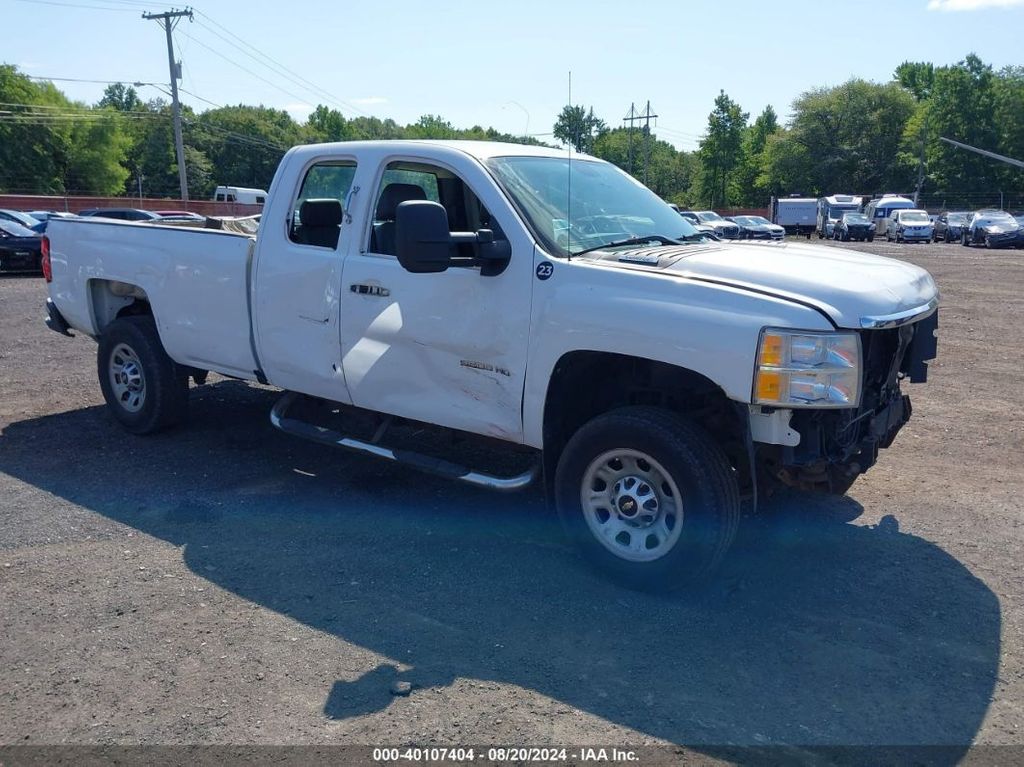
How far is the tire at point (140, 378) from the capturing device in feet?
23.0

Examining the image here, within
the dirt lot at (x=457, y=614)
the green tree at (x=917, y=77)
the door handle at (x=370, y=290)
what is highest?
the green tree at (x=917, y=77)

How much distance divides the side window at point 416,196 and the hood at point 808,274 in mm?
1068

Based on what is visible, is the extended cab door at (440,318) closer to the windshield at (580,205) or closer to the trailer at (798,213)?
the windshield at (580,205)

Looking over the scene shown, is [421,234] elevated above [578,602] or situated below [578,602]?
above

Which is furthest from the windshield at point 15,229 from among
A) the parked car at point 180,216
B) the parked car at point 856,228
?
the parked car at point 856,228

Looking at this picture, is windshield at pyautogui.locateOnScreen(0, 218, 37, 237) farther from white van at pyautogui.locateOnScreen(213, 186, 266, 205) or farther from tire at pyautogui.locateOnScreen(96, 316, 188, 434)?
white van at pyautogui.locateOnScreen(213, 186, 266, 205)

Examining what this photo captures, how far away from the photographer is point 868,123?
90.4m

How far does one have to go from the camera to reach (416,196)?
563 cm

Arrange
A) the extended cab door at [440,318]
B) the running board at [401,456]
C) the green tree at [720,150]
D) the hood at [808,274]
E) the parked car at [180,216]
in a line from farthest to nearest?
the green tree at [720,150], the parked car at [180,216], the running board at [401,456], the extended cab door at [440,318], the hood at [808,274]

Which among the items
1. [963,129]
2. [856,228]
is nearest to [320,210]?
[856,228]

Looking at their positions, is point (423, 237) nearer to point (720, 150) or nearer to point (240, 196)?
point (240, 196)

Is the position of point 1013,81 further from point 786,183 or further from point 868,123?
point 786,183

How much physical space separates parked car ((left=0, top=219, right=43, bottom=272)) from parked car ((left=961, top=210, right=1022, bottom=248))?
39031 millimetres

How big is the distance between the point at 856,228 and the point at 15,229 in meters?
42.9
